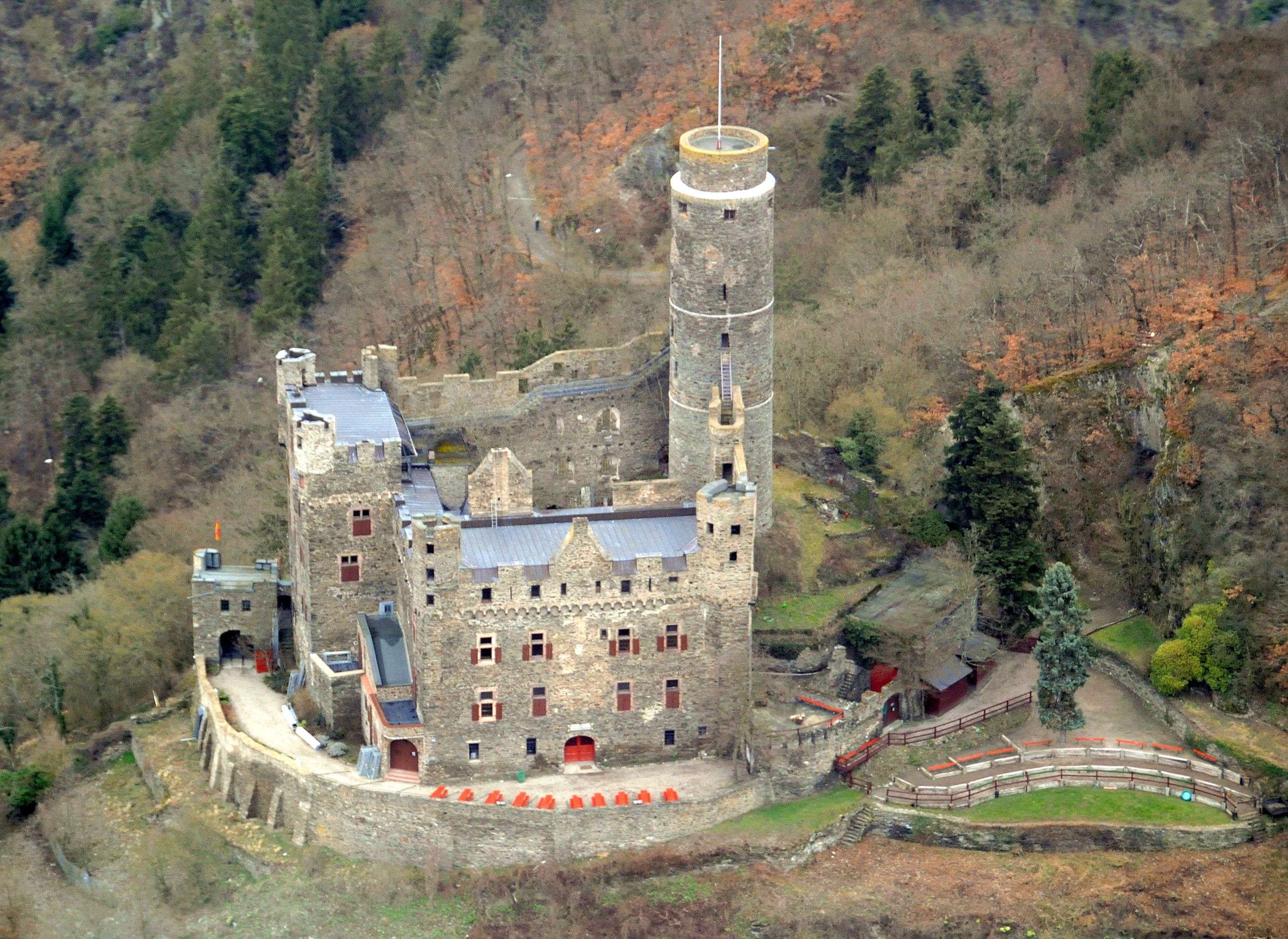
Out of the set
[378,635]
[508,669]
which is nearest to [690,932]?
[508,669]

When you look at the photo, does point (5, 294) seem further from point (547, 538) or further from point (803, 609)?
point (547, 538)

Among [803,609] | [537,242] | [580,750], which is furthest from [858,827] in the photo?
[537,242]

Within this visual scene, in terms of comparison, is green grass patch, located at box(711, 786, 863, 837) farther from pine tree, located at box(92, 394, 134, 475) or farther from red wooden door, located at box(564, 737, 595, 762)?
pine tree, located at box(92, 394, 134, 475)

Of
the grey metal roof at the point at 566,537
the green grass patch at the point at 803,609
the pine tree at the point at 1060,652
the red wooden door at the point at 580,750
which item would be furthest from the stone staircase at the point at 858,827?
the grey metal roof at the point at 566,537

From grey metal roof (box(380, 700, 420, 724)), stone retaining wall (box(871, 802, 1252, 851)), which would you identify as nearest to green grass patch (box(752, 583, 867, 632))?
stone retaining wall (box(871, 802, 1252, 851))

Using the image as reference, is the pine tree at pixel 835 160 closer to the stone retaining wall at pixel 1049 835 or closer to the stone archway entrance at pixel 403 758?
the stone retaining wall at pixel 1049 835

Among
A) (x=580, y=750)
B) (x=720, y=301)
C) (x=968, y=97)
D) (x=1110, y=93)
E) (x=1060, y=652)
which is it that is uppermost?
(x=720, y=301)

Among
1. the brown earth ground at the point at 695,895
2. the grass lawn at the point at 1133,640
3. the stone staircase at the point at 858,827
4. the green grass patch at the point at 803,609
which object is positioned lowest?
the brown earth ground at the point at 695,895
